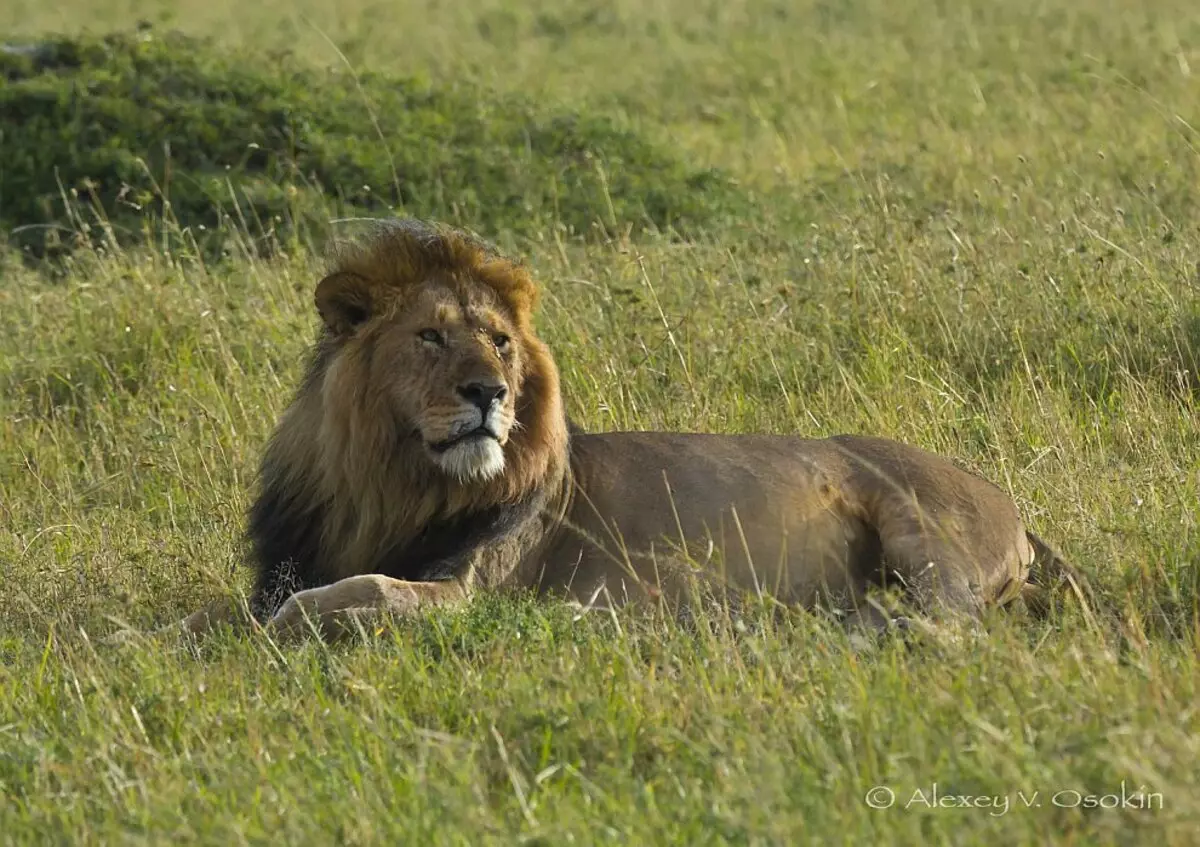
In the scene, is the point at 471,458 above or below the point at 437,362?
below

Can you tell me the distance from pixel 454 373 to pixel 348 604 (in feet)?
2.22

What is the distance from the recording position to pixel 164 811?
12.8ft

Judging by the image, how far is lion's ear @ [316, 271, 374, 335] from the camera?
5.56 meters

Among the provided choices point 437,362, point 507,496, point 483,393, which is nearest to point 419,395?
point 437,362

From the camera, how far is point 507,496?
552 centimetres

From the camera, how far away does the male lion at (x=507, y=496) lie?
17.6 feet

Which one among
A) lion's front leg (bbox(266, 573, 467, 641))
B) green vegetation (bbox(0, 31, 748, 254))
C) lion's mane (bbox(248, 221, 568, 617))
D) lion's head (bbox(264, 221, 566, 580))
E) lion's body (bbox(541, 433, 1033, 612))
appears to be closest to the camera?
lion's front leg (bbox(266, 573, 467, 641))

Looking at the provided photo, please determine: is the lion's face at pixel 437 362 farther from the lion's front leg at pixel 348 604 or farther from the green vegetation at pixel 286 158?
the green vegetation at pixel 286 158

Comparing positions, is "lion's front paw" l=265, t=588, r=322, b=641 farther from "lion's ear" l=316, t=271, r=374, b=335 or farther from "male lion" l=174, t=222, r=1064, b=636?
"lion's ear" l=316, t=271, r=374, b=335

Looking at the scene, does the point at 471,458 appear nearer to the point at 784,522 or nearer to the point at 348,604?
the point at 348,604

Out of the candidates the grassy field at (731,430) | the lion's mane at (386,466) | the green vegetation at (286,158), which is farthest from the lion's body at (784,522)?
the green vegetation at (286,158)

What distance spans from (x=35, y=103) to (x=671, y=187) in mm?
3766

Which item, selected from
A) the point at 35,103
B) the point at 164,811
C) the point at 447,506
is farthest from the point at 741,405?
the point at 35,103

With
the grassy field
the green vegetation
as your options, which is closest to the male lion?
the grassy field
